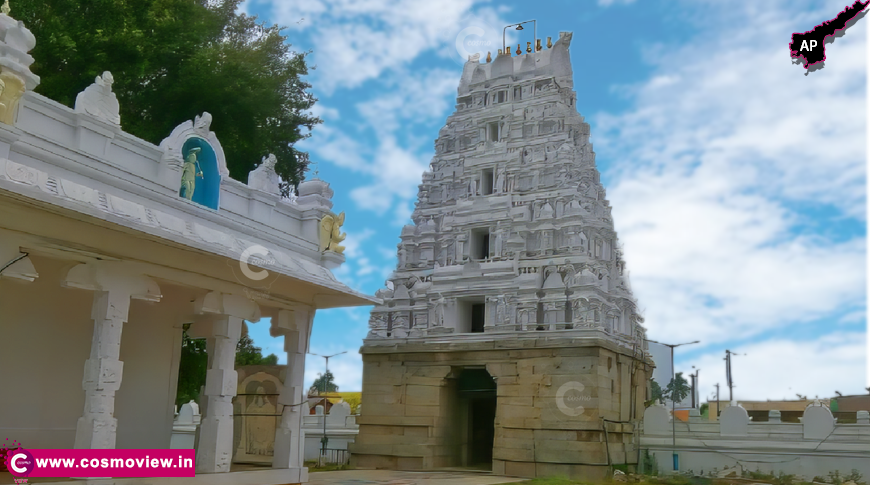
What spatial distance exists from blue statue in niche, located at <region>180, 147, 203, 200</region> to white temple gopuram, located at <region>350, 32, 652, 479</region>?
12.5m

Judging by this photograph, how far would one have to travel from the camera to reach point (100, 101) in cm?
1155

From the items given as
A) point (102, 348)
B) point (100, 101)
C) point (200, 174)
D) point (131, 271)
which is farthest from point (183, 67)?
point (102, 348)

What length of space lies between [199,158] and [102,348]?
383cm

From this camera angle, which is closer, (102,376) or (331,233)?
(102,376)

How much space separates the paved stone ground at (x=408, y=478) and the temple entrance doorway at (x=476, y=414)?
258 centimetres

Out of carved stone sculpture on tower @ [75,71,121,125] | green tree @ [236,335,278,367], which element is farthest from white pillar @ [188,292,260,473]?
→ green tree @ [236,335,278,367]

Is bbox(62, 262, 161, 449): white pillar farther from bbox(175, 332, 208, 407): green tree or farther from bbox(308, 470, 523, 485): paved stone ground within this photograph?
bbox(175, 332, 208, 407): green tree

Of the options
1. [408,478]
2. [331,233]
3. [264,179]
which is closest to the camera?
[264,179]

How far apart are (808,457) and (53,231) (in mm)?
19259

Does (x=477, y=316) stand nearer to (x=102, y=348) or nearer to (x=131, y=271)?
(x=131, y=271)

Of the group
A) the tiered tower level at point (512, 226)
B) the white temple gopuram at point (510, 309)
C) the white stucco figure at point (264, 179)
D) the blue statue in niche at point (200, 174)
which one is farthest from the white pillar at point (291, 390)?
the tiered tower level at point (512, 226)

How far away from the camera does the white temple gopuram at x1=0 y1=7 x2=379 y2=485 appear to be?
1020 cm

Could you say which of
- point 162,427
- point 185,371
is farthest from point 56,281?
point 185,371

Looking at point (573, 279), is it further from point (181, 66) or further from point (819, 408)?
point (181, 66)
